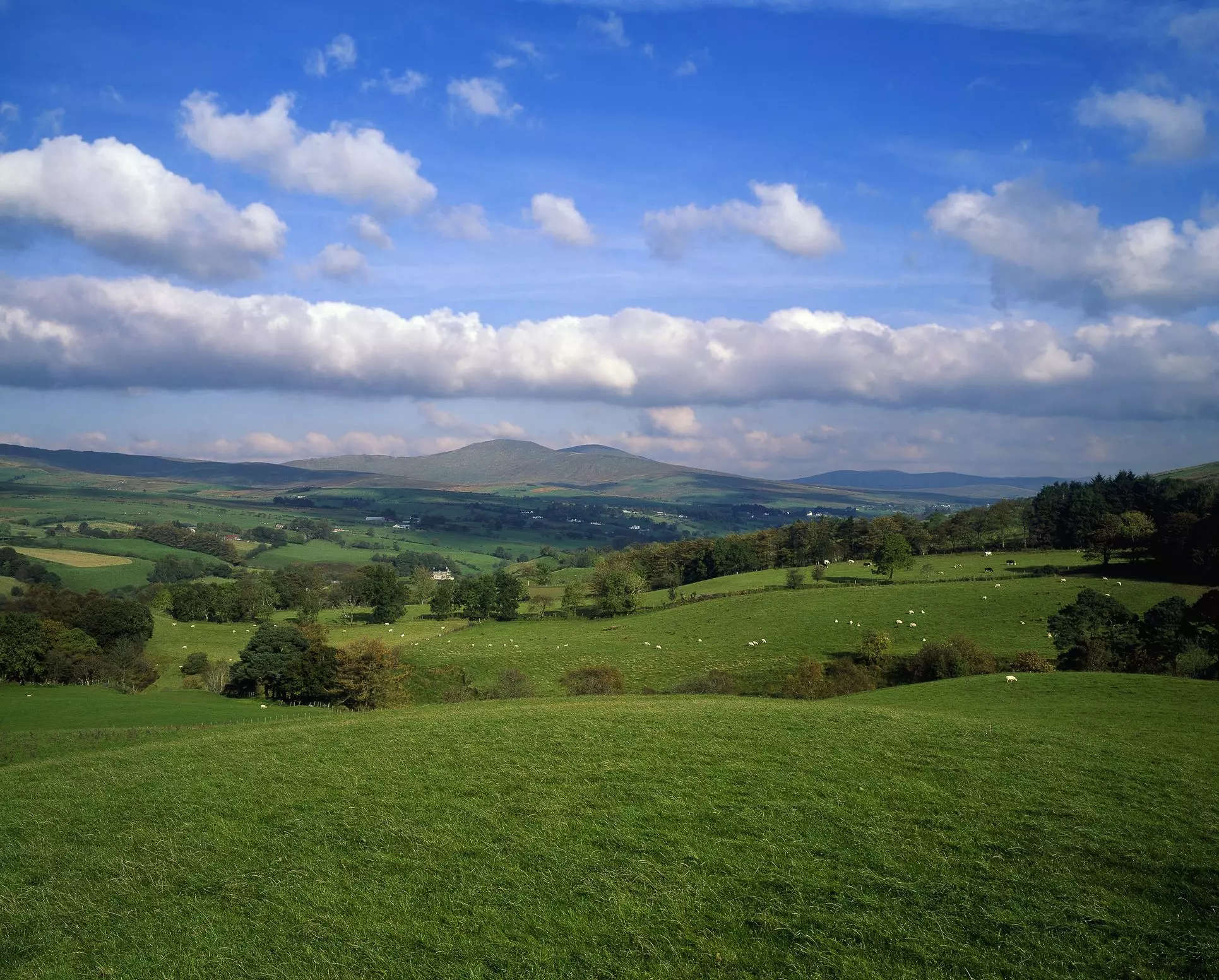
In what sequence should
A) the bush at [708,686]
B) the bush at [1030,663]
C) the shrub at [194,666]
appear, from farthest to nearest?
the shrub at [194,666] < the bush at [708,686] < the bush at [1030,663]

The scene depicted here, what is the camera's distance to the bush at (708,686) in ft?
157

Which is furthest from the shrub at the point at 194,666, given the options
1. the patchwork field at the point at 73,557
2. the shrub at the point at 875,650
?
the patchwork field at the point at 73,557

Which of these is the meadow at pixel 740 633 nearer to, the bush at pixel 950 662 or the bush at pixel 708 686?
the bush at pixel 950 662

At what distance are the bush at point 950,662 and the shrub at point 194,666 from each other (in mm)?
65856

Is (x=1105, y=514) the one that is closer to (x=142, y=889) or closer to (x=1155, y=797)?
(x=1155, y=797)

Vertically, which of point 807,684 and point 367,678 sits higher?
point 807,684

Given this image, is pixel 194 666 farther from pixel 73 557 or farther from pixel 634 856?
pixel 73 557

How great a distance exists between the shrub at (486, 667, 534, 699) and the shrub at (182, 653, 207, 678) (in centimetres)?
3610

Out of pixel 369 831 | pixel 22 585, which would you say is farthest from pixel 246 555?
pixel 369 831

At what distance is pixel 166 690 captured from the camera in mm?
58750

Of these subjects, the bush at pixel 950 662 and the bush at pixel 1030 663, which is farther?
the bush at pixel 950 662

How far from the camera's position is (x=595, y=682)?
172 feet

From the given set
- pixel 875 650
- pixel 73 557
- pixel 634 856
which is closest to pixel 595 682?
pixel 875 650

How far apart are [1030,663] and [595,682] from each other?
28.9 m
